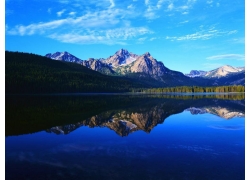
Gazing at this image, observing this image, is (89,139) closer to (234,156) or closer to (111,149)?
(111,149)

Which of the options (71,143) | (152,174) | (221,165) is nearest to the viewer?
(152,174)

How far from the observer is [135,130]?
29.7 meters

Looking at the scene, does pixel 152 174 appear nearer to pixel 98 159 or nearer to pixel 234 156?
pixel 98 159

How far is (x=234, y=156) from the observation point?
1830cm

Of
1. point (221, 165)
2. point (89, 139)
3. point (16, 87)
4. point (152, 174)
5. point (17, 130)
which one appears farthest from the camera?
point (16, 87)

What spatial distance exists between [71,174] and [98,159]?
3430mm

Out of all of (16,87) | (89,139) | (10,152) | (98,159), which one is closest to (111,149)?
(98,159)

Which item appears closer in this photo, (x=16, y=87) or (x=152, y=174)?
(x=152, y=174)

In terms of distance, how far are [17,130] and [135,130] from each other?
16.1m
